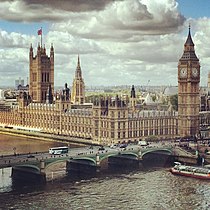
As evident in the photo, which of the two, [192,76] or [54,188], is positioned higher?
[192,76]

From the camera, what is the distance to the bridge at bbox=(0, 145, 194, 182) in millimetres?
66250

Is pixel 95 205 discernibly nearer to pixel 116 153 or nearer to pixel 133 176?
pixel 133 176

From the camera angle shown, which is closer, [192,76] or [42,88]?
[192,76]

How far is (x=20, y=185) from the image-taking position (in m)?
63.8

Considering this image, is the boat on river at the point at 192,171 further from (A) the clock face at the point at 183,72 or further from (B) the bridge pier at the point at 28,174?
(A) the clock face at the point at 183,72

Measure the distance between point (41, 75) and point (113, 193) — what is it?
86.8m

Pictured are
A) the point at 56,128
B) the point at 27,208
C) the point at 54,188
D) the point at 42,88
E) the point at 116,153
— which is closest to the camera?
the point at 27,208

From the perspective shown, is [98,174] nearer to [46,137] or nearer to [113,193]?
[113,193]

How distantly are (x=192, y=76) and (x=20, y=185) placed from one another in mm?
49818

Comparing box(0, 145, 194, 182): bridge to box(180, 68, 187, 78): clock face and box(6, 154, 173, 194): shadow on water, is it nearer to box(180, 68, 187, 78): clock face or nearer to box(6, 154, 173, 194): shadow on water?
box(6, 154, 173, 194): shadow on water

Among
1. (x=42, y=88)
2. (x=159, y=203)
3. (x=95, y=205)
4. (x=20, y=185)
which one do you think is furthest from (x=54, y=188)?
(x=42, y=88)

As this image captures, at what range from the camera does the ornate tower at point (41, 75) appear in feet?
469

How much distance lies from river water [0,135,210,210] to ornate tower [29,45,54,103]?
71.5m

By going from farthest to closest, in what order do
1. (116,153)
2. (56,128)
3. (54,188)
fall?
(56,128) → (116,153) → (54,188)
